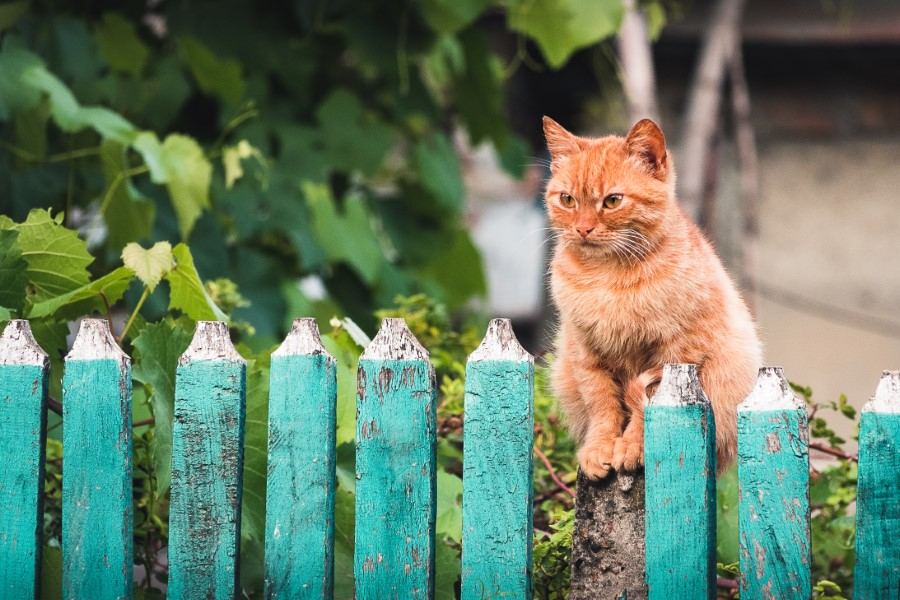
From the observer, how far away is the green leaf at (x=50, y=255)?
218 cm

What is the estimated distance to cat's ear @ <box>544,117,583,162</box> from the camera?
2.25 meters

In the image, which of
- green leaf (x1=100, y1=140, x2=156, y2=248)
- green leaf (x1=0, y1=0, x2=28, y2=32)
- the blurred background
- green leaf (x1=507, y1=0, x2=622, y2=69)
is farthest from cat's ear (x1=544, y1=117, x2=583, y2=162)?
green leaf (x1=0, y1=0, x2=28, y2=32)

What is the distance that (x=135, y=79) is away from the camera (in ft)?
13.1

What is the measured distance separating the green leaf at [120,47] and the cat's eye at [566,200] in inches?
88.7

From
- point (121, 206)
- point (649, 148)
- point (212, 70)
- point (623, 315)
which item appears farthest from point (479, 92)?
point (623, 315)

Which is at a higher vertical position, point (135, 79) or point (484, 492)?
point (135, 79)

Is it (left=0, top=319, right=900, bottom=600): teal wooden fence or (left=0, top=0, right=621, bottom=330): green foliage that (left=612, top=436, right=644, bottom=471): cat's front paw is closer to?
(left=0, top=319, right=900, bottom=600): teal wooden fence

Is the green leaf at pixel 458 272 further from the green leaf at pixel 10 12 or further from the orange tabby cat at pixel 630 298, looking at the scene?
the orange tabby cat at pixel 630 298

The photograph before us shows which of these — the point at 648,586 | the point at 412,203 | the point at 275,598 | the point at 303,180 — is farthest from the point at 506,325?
the point at 412,203

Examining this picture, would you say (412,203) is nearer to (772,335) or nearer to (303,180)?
(303,180)

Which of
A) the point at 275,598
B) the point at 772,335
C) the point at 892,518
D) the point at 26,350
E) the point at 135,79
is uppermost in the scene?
the point at 135,79

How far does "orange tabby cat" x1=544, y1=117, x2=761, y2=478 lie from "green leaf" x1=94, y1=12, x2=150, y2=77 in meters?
2.18

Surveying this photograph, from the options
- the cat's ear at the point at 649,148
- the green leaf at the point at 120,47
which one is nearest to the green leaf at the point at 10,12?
the green leaf at the point at 120,47

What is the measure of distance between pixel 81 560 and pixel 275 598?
0.34 m
